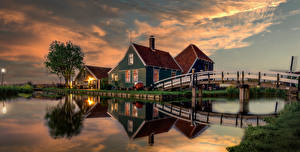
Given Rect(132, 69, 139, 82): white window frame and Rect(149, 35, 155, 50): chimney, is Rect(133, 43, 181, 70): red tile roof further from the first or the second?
Rect(132, 69, 139, 82): white window frame

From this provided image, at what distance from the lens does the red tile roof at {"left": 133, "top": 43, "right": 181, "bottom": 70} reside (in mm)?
30678

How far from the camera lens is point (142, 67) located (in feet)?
98.1

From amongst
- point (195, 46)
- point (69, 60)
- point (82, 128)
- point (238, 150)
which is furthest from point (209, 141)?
point (69, 60)

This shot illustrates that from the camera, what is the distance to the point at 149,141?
6.08 m

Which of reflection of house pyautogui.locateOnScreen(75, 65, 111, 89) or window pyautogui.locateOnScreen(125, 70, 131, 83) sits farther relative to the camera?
reflection of house pyautogui.locateOnScreen(75, 65, 111, 89)

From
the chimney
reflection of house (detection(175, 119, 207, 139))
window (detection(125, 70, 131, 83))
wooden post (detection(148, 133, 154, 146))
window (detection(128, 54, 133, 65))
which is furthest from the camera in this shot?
the chimney

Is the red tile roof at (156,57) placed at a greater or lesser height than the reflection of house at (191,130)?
greater

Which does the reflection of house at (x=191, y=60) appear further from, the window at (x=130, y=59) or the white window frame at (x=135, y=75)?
the window at (x=130, y=59)

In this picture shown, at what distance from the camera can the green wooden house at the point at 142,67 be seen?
29.8m

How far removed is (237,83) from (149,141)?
16772 mm

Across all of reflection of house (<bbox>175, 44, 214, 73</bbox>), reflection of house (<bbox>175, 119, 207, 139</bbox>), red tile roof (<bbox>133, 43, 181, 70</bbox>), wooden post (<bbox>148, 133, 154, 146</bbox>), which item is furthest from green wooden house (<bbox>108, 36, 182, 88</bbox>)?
wooden post (<bbox>148, 133, 154, 146</bbox>)

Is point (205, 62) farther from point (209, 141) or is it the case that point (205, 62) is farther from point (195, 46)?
point (209, 141)

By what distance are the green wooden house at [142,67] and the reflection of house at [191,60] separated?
2694mm

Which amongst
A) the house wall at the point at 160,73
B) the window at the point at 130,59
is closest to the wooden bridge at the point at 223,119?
the house wall at the point at 160,73
